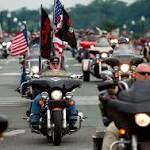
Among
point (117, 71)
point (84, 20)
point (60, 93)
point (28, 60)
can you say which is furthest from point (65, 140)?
point (84, 20)

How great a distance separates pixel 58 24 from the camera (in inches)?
1000

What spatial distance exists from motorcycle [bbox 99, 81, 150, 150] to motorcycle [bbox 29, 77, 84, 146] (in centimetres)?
602

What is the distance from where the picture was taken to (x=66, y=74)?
650 inches

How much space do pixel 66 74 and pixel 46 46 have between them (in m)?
6.89

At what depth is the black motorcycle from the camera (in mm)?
8258

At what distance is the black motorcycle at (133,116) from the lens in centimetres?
826

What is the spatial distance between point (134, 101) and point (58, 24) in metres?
17.1

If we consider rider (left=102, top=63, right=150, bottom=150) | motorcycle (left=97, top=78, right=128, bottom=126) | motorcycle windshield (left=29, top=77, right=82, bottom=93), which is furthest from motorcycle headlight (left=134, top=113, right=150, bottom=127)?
motorcycle windshield (left=29, top=77, right=82, bottom=93)

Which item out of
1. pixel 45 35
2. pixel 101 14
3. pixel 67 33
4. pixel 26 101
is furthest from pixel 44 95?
pixel 101 14

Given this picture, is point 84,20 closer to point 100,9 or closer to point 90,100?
point 100,9

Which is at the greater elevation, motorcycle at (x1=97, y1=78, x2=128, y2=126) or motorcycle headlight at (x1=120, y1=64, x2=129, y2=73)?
motorcycle at (x1=97, y1=78, x2=128, y2=126)

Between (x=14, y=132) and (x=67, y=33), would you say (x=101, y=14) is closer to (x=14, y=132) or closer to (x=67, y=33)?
(x=67, y=33)

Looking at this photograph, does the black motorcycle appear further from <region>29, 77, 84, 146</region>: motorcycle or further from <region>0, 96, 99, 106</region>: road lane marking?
<region>0, 96, 99, 106</region>: road lane marking

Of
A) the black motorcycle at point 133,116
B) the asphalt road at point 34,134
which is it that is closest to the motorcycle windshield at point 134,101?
the black motorcycle at point 133,116
